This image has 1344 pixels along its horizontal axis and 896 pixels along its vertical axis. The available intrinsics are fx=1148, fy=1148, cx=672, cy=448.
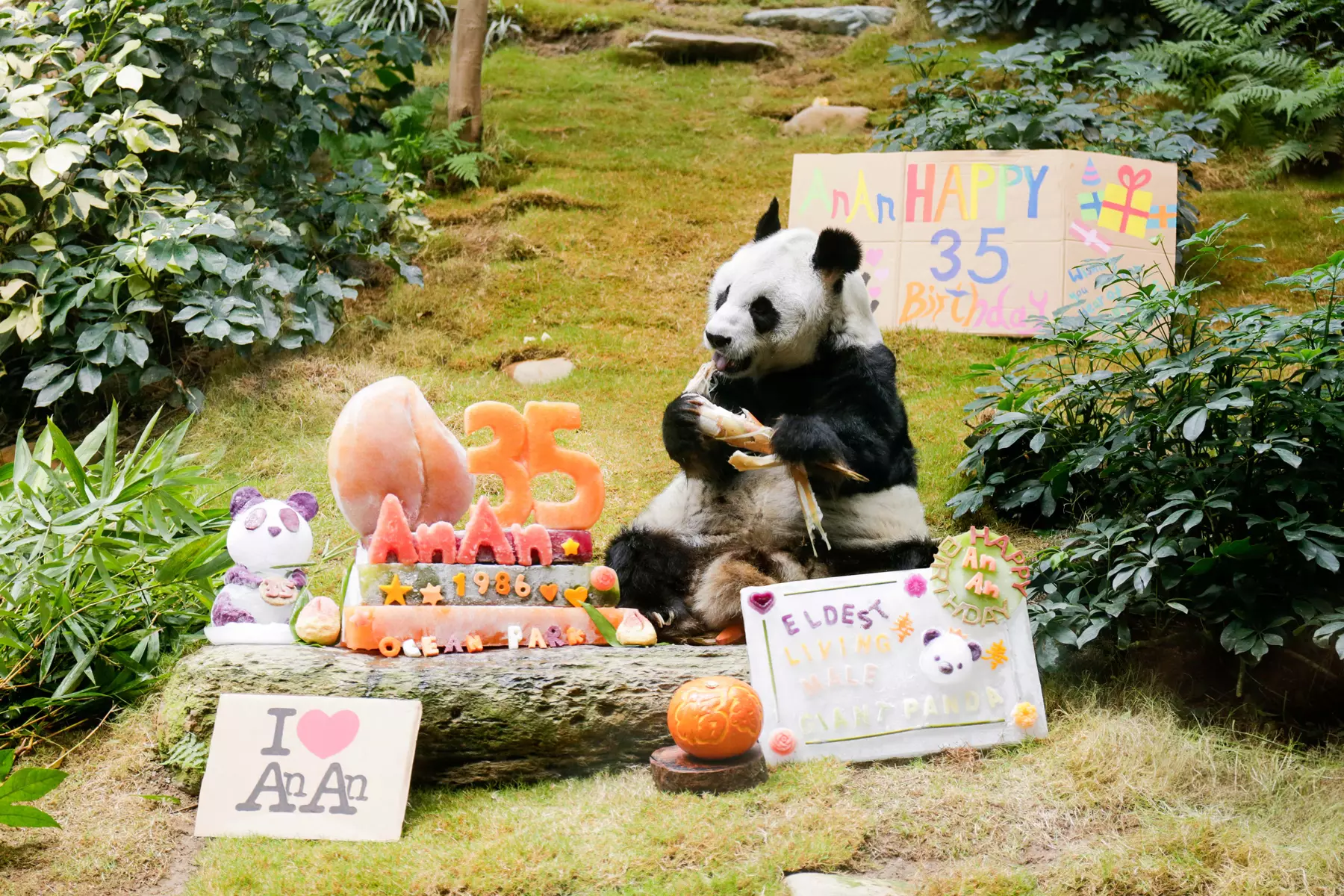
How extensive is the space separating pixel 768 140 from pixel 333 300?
4569 millimetres

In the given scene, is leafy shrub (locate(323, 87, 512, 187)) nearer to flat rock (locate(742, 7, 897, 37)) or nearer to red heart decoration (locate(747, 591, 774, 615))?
red heart decoration (locate(747, 591, 774, 615))

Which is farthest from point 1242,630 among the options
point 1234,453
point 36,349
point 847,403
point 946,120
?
point 36,349

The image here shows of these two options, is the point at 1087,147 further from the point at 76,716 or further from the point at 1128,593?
the point at 76,716

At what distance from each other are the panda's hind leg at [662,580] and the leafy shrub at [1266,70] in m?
6.76

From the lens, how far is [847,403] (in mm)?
3457

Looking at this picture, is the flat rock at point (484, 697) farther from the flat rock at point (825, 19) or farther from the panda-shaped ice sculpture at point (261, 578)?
the flat rock at point (825, 19)

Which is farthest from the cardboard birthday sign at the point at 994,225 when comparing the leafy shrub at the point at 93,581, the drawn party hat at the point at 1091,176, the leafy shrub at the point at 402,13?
the leafy shrub at the point at 402,13

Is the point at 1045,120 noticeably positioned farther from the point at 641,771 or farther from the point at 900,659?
the point at 641,771

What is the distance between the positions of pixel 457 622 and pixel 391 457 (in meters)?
0.54

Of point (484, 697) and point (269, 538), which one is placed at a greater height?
point (269, 538)

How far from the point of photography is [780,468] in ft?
12.0

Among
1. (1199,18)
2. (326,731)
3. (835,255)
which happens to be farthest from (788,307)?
(1199,18)

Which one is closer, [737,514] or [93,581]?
[737,514]

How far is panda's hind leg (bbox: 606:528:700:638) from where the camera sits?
12.1 ft
